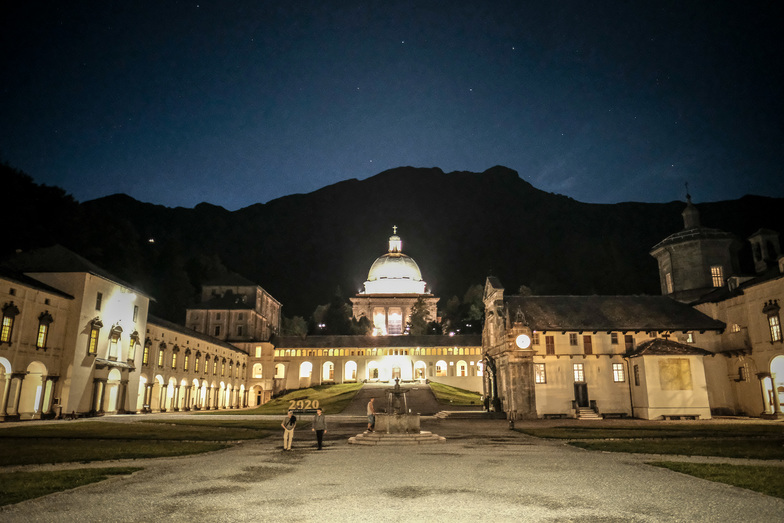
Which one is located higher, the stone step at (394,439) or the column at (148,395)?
the column at (148,395)

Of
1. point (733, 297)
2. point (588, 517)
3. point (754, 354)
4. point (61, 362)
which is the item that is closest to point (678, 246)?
point (733, 297)

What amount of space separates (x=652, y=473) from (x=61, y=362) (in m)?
42.9

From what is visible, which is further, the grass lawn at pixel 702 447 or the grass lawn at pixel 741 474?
the grass lawn at pixel 702 447

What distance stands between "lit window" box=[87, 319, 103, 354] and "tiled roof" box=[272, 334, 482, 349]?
5029 cm

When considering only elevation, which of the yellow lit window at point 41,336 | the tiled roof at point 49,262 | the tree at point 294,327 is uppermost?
Result: the tree at point 294,327

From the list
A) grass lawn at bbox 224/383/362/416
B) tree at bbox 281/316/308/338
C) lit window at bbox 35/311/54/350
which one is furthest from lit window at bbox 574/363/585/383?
tree at bbox 281/316/308/338

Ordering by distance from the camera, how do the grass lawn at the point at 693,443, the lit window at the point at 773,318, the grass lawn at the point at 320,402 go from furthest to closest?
the grass lawn at the point at 320,402 < the lit window at the point at 773,318 < the grass lawn at the point at 693,443

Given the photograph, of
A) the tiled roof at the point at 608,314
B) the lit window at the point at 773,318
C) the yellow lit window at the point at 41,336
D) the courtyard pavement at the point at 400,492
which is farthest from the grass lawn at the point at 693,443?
the yellow lit window at the point at 41,336

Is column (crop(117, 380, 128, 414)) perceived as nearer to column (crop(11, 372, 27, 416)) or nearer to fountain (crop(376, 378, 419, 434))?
column (crop(11, 372, 27, 416))

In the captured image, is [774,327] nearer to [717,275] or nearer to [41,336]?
[717,275]

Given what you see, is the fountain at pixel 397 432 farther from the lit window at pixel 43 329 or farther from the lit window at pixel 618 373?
the lit window at pixel 43 329

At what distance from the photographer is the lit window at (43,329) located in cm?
3928

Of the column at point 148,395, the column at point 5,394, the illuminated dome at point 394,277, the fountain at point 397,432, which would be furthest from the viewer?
the illuminated dome at point 394,277

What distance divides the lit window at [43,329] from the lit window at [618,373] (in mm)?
45464
